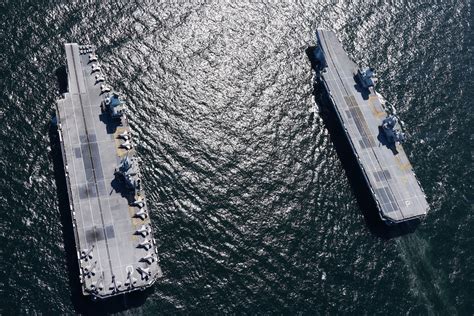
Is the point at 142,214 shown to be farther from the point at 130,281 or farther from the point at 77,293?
the point at 77,293

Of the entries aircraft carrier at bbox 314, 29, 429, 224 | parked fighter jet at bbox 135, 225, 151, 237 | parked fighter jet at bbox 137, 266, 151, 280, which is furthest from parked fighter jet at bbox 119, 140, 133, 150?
aircraft carrier at bbox 314, 29, 429, 224

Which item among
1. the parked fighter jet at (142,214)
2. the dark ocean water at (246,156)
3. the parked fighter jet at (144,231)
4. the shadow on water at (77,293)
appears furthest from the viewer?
the parked fighter jet at (142,214)

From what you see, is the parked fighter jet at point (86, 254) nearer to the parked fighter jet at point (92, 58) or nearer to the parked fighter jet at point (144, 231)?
the parked fighter jet at point (144, 231)

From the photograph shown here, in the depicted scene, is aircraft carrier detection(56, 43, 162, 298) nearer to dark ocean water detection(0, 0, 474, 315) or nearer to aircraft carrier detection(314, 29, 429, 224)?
dark ocean water detection(0, 0, 474, 315)

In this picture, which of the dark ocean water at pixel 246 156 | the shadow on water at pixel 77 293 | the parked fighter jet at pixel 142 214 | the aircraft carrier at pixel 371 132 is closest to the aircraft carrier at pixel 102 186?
the parked fighter jet at pixel 142 214

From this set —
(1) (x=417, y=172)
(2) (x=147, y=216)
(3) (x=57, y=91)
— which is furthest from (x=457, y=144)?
(3) (x=57, y=91)

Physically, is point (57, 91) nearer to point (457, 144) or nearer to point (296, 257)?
point (296, 257)
